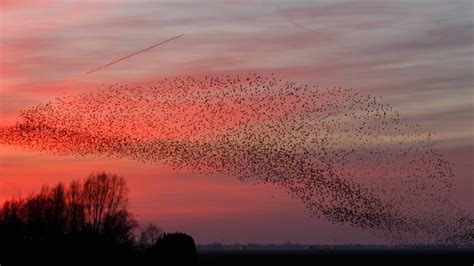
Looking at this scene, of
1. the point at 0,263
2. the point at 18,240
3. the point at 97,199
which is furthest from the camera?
the point at 97,199

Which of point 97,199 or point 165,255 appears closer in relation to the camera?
point 165,255

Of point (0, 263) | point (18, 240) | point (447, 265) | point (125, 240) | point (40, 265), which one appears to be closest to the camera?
point (0, 263)

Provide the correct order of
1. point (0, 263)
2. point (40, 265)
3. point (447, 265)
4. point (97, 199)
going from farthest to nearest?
point (447, 265) → point (97, 199) → point (40, 265) → point (0, 263)

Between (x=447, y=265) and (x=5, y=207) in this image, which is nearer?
(x=5, y=207)

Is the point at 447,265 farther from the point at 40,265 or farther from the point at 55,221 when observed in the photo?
the point at 40,265

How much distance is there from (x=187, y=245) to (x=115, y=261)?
8744 mm

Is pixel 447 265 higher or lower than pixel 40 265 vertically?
lower

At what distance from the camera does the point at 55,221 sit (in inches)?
5787

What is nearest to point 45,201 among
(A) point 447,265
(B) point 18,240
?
(B) point 18,240

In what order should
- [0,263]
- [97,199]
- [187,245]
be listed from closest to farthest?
1. [0,263]
2. [187,245]
3. [97,199]

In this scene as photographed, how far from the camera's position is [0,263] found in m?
90.6

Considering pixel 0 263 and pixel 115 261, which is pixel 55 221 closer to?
pixel 115 261

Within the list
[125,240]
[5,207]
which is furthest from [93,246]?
[5,207]

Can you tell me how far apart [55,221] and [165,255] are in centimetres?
4772
